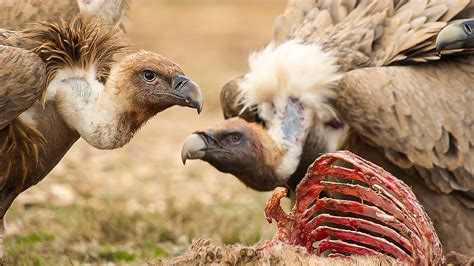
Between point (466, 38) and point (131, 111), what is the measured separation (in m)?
1.82

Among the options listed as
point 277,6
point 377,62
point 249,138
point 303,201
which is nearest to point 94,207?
point 249,138

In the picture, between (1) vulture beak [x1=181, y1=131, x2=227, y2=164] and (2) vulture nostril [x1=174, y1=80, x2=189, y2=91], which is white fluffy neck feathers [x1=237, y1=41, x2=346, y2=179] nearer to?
(1) vulture beak [x1=181, y1=131, x2=227, y2=164]

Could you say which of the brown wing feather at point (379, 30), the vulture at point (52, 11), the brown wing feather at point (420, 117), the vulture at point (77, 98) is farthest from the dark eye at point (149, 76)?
the brown wing feather at point (379, 30)

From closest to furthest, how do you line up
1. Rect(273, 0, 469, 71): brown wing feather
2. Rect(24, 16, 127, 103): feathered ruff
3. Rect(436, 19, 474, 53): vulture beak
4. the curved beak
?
1. Rect(24, 16, 127, 103): feathered ruff
2. Rect(436, 19, 474, 53): vulture beak
3. the curved beak
4. Rect(273, 0, 469, 71): brown wing feather

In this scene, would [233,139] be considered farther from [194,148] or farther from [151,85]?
[151,85]

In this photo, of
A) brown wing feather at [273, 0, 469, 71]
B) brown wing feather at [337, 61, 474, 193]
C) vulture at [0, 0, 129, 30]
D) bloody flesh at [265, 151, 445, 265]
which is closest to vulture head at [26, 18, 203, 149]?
vulture at [0, 0, 129, 30]

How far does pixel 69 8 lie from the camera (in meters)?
6.44

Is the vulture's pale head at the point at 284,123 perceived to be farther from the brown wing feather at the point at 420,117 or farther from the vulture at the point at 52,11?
the vulture at the point at 52,11

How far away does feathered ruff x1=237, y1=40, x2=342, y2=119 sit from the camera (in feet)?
21.7

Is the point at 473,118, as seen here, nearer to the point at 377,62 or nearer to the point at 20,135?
the point at 377,62

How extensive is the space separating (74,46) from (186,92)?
24.4 inches

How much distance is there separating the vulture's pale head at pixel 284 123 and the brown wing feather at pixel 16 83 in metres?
1.39

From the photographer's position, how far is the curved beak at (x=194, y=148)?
639 cm

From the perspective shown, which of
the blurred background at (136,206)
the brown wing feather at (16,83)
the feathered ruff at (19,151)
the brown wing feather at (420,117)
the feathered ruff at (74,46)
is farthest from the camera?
the blurred background at (136,206)
